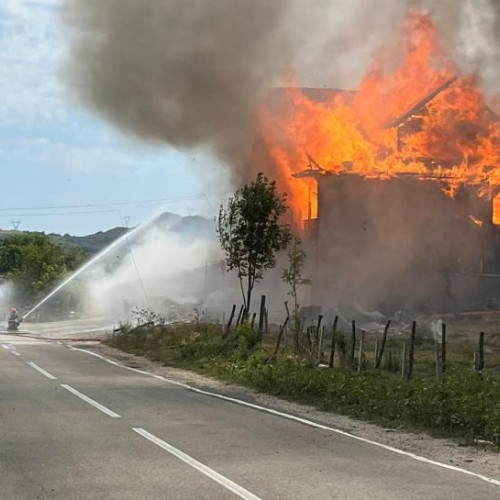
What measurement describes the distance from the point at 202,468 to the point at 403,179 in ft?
87.6

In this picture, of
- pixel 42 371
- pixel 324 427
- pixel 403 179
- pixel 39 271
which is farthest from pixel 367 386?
pixel 39 271

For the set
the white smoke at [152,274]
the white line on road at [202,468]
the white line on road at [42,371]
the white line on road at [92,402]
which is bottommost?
the white line on road at [42,371]

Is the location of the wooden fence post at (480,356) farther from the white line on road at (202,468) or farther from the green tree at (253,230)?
the green tree at (253,230)

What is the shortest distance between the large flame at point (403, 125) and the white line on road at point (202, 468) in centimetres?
2491

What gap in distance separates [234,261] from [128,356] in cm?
413

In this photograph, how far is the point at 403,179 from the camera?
32594 mm

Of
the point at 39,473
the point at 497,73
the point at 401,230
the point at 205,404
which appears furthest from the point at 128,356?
the point at 497,73

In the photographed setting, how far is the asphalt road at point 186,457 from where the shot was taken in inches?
251

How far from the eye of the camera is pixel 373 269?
3266 cm

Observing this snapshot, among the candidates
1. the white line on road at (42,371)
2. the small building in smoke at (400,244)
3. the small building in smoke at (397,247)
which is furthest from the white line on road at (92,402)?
the small building in smoke at (397,247)

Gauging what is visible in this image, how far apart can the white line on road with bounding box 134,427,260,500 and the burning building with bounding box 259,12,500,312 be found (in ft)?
78.9

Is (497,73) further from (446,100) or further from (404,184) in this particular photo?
(404,184)

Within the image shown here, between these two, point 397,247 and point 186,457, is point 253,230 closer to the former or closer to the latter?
point 397,247

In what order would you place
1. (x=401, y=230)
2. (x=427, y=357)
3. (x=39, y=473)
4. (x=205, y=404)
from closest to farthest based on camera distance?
(x=39, y=473)
(x=205, y=404)
(x=427, y=357)
(x=401, y=230)
